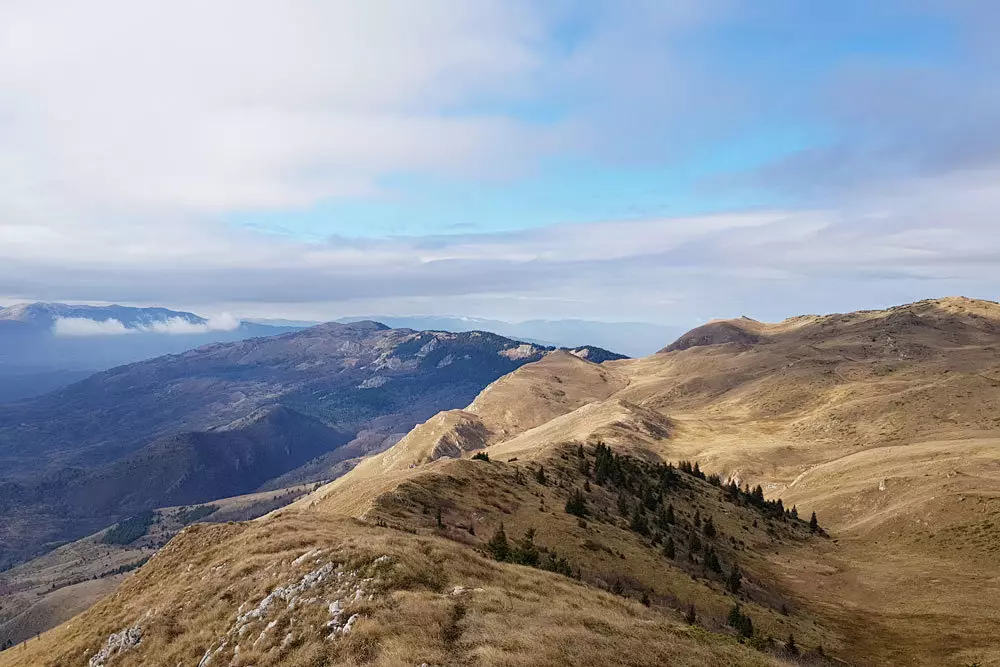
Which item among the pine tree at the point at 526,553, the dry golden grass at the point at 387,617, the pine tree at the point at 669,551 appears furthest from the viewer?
the pine tree at the point at 669,551

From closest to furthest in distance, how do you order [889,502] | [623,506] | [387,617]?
1. [387,617]
2. [623,506]
3. [889,502]

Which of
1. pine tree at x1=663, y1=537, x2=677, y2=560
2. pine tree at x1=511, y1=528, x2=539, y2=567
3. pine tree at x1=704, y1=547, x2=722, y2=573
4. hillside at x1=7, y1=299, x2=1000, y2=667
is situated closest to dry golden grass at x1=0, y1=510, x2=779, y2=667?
hillside at x1=7, y1=299, x2=1000, y2=667

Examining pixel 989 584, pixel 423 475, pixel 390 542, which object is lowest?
pixel 989 584

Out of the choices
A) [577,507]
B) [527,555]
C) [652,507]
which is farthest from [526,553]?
[652,507]

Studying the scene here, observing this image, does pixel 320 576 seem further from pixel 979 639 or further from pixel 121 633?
pixel 979 639

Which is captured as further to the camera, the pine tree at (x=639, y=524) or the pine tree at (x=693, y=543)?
the pine tree at (x=639, y=524)

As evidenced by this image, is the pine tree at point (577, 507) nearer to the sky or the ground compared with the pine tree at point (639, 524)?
nearer to the sky

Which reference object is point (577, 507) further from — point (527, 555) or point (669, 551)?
point (527, 555)

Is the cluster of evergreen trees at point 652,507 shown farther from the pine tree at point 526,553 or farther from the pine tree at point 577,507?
the pine tree at point 526,553

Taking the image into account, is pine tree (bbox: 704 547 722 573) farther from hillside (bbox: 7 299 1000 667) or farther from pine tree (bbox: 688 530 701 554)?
pine tree (bbox: 688 530 701 554)

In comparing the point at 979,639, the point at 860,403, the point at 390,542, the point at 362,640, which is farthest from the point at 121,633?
the point at 860,403

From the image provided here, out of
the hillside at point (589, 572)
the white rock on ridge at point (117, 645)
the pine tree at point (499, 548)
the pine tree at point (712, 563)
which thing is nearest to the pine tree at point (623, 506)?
the hillside at point (589, 572)
